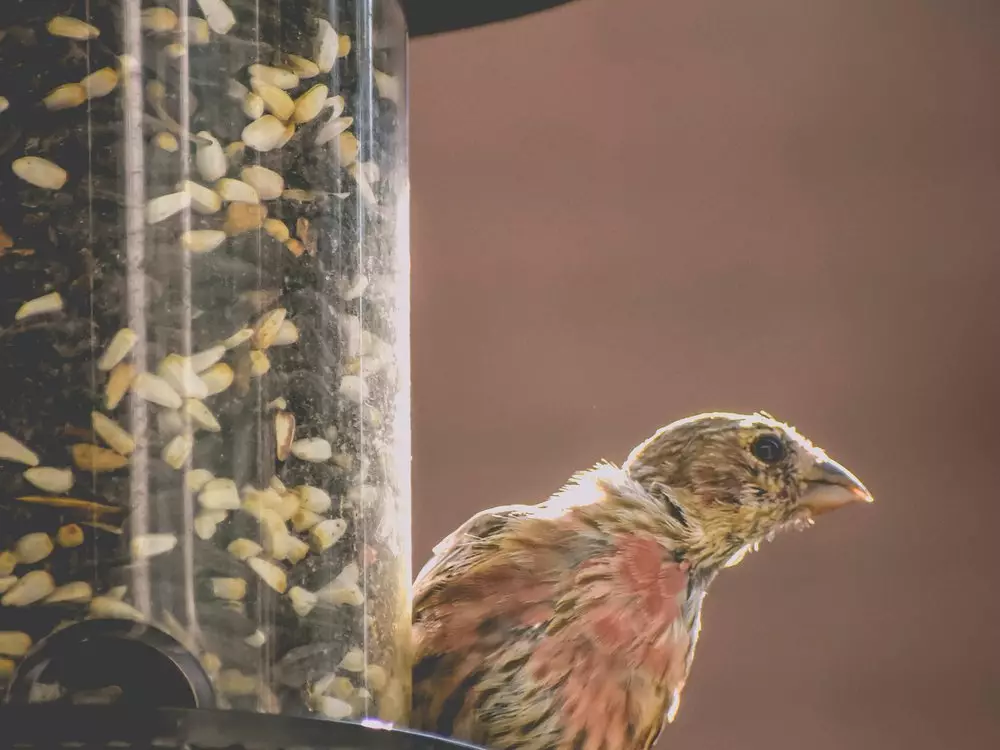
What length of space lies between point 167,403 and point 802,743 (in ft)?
8.96

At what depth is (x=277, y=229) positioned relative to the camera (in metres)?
1.99

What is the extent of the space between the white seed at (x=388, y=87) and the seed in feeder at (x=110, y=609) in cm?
76

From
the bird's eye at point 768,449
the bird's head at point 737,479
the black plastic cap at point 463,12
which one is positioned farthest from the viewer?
the bird's eye at point 768,449

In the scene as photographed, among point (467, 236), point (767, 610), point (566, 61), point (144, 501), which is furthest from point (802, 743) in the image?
point (144, 501)

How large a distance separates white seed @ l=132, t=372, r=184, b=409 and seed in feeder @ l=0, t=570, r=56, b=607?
216mm

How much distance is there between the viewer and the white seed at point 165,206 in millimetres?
1883

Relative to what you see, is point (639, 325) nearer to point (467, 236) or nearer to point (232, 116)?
point (467, 236)

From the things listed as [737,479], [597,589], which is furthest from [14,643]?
[737,479]

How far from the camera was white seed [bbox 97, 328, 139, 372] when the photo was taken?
6.07 ft

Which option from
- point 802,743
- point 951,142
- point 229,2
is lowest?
point 802,743

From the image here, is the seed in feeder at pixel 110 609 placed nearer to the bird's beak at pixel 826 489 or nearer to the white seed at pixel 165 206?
the white seed at pixel 165 206

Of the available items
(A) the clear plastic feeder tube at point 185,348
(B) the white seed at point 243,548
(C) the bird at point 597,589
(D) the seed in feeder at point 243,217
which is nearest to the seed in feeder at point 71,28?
(A) the clear plastic feeder tube at point 185,348

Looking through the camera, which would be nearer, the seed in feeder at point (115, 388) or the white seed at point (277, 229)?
the seed in feeder at point (115, 388)

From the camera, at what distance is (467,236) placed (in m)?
4.54
